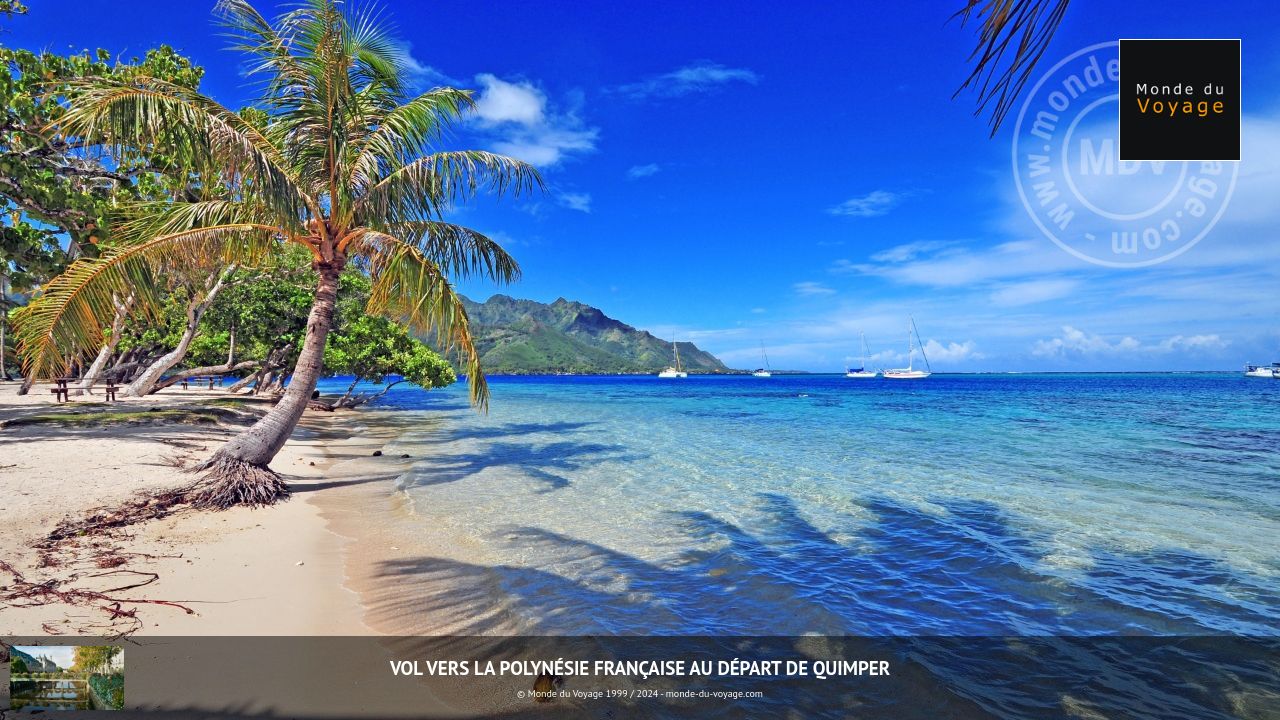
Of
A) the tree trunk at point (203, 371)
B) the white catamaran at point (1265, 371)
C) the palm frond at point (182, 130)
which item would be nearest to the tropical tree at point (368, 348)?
the tree trunk at point (203, 371)

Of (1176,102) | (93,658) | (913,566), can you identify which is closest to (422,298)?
(93,658)

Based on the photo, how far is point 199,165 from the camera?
8.37 metres

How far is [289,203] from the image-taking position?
8.65 m

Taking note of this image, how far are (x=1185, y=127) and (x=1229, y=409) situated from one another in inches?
1688

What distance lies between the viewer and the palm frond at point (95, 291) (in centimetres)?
715

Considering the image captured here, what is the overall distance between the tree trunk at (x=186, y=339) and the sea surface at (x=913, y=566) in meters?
11.1

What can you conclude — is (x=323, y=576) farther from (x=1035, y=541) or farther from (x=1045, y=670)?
(x=1035, y=541)

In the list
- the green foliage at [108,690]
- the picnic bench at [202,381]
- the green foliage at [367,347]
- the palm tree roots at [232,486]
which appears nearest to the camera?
the green foliage at [108,690]

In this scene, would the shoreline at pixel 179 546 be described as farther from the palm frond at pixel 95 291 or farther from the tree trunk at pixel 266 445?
the palm frond at pixel 95 291

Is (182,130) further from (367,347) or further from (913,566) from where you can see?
(367,347)

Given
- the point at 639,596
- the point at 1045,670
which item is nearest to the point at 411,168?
the point at 639,596

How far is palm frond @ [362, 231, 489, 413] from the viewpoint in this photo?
895 cm

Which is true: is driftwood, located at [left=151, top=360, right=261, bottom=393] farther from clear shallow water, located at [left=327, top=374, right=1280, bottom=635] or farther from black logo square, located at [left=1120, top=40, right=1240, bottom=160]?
black logo square, located at [left=1120, top=40, right=1240, bottom=160]

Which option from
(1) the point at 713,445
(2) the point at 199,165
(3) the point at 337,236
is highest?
(2) the point at 199,165
